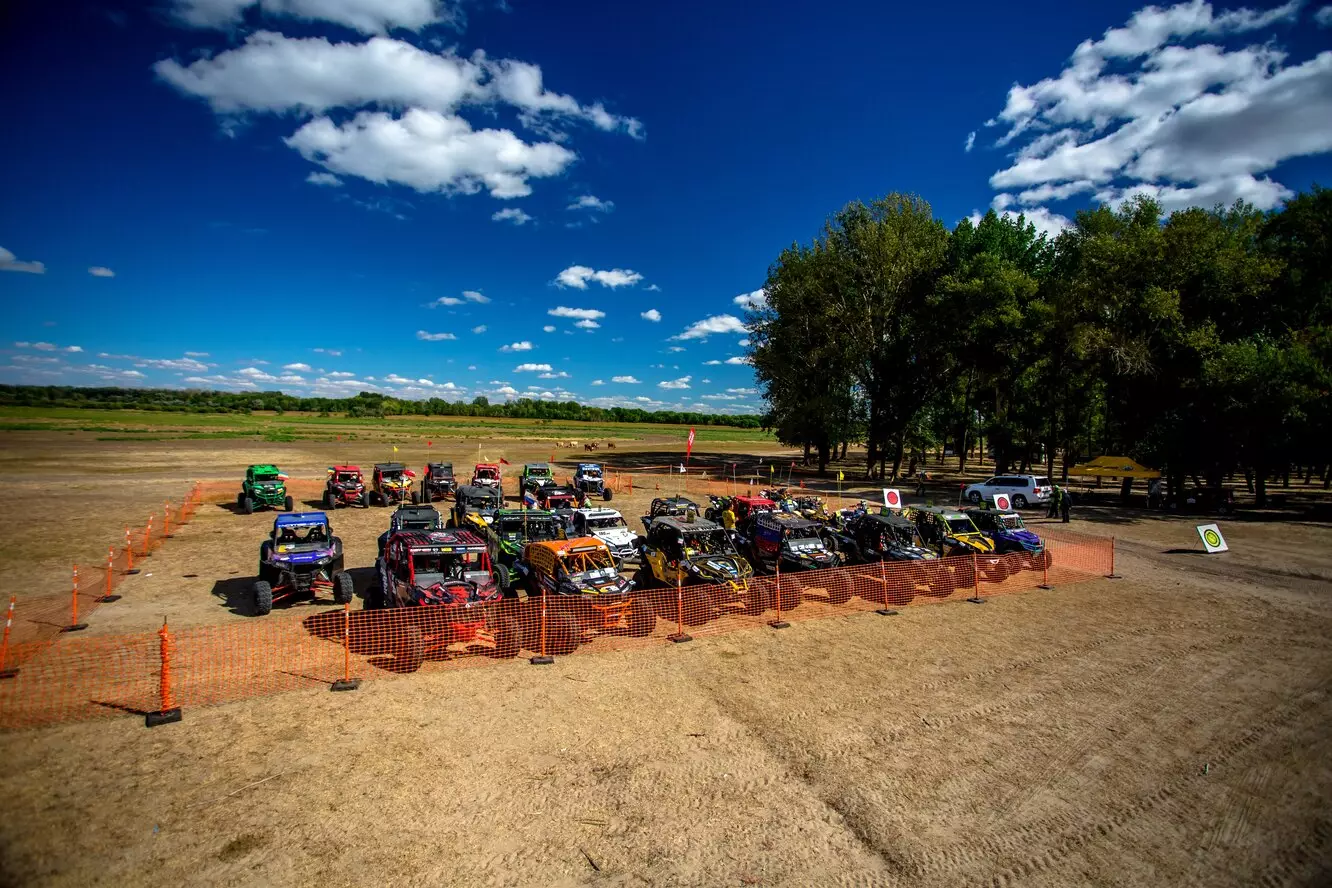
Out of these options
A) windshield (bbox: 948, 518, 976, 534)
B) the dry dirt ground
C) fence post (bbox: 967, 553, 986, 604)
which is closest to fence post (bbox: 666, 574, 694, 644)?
the dry dirt ground

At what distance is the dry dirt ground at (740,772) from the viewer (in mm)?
5961

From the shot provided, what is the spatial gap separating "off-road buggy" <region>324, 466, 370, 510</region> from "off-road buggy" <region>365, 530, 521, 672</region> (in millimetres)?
15481

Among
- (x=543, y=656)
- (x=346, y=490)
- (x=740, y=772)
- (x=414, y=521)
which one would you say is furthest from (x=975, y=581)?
(x=346, y=490)

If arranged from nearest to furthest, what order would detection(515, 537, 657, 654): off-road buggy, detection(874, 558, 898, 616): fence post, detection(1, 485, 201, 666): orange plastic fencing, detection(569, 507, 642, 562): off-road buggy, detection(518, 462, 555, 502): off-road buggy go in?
1. detection(1, 485, 201, 666): orange plastic fencing
2. detection(515, 537, 657, 654): off-road buggy
3. detection(874, 558, 898, 616): fence post
4. detection(569, 507, 642, 562): off-road buggy
5. detection(518, 462, 555, 502): off-road buggy

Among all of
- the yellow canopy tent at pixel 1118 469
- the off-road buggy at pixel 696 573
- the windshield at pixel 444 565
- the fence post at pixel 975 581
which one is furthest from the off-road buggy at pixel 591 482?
the yellow canopy tent at pixel 1118 469

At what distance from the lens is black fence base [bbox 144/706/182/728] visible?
8078mm

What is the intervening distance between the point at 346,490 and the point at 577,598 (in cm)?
1951

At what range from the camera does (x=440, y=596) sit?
11.0m

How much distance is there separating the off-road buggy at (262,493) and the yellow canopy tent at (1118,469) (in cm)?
4392

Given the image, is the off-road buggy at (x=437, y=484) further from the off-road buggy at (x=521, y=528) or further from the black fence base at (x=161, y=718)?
the black fence base at (x=161, y=718)

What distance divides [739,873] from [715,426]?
191 m

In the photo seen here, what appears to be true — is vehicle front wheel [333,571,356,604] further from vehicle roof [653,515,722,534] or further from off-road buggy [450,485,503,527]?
off-road buggy [450,485,503,527]

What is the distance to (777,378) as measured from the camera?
5300 cm

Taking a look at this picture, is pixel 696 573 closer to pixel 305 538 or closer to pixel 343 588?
pixel 343 588
